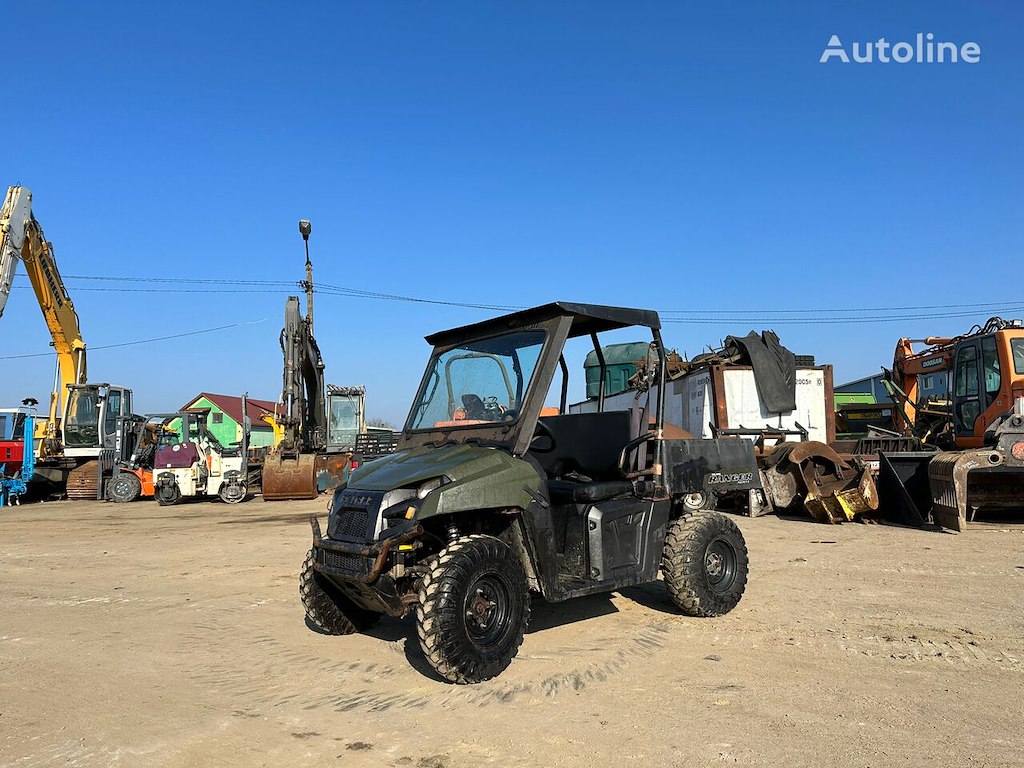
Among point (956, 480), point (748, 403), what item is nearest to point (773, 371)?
point (748, 403)

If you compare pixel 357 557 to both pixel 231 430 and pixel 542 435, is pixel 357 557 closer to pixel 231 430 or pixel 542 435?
pixel 542 435

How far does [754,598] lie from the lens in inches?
238

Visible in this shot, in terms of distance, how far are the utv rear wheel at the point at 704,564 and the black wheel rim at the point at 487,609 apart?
1.67 metres

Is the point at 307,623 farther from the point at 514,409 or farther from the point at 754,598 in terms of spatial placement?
the point at 754,598

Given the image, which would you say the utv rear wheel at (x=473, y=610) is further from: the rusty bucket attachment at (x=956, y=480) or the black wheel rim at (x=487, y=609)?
the rusty bucket attachment at (x=956, y=480)

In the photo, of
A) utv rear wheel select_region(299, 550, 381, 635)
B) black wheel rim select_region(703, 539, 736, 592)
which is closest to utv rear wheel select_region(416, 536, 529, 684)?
utv rear wheel select_region(299, 550, 381, 635)

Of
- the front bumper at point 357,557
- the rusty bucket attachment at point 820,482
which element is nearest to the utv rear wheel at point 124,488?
the rusty bucket attachment at point 820,482

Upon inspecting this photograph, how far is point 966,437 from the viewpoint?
12.6m

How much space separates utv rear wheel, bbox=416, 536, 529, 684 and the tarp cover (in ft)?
34.6

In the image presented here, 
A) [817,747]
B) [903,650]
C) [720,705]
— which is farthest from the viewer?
[903,650]

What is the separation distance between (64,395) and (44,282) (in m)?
3.31

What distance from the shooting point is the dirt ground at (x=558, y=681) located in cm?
323

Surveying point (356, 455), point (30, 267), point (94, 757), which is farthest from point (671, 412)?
point (30, 267)

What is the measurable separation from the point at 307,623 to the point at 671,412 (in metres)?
12.4
